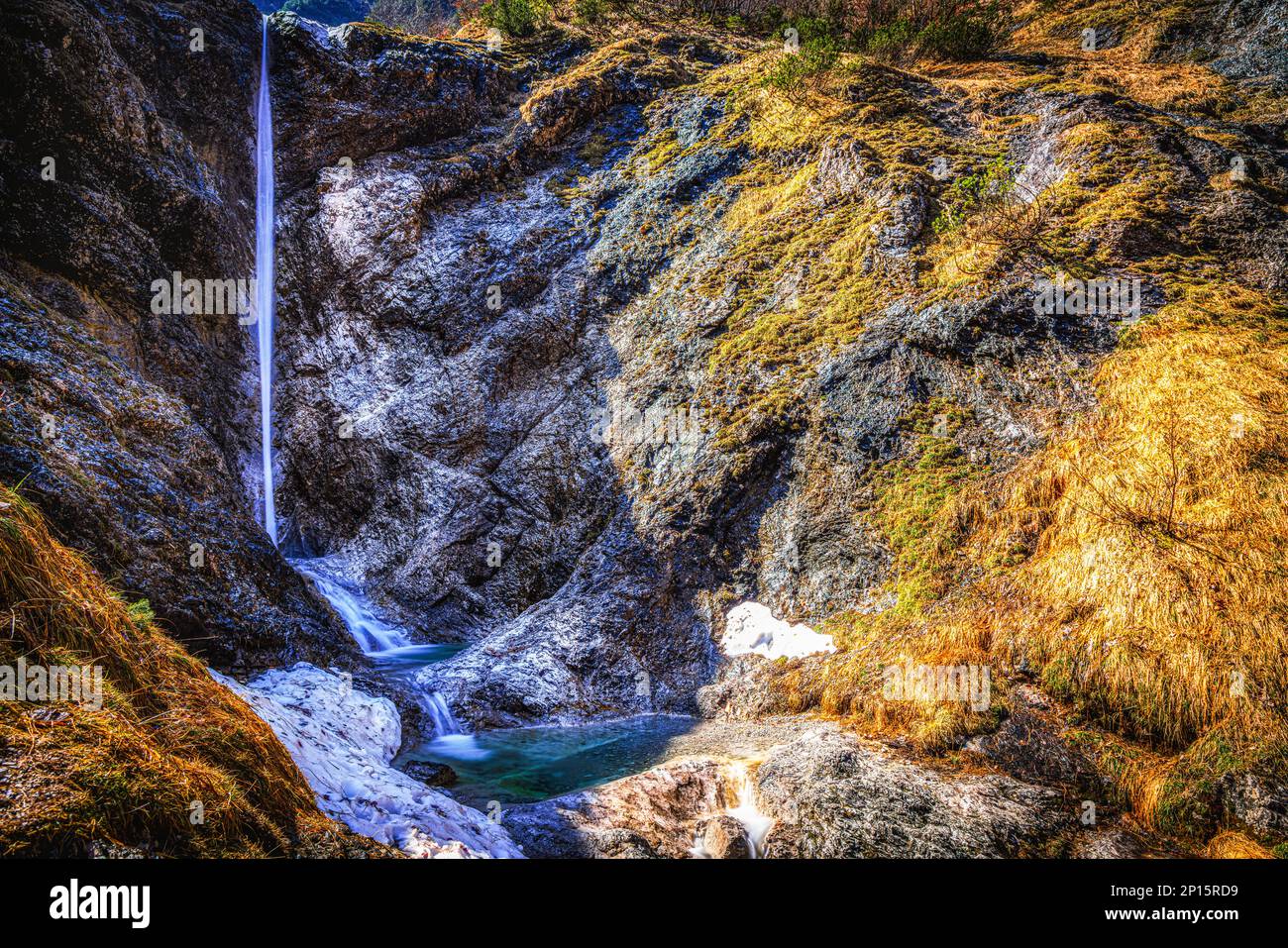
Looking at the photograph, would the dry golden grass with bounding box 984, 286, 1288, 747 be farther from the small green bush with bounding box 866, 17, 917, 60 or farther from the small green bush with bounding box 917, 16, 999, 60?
the small green bush with bounding box 866, 17, 917, 60

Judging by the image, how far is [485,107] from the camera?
62.7ft

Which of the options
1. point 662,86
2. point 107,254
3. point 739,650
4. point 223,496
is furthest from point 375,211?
point 739,650

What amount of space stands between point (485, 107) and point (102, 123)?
30.9ft

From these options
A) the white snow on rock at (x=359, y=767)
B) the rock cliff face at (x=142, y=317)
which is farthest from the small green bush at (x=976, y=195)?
the rock cliff face at (x=142, y=317)

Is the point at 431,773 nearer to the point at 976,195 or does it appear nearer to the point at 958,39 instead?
the point at 976,195

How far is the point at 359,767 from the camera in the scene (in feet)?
21.8

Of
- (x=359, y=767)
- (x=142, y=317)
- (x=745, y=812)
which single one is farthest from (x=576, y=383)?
(x=745, y=812)

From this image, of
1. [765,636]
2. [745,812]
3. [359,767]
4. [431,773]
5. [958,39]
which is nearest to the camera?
[359,767]

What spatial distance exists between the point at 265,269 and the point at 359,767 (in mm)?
14199

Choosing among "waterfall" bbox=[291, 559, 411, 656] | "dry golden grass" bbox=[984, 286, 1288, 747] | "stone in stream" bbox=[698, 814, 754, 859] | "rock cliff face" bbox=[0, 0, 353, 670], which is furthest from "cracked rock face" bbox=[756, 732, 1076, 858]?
"waterfall" bbox=[291, 559, 411, 656]

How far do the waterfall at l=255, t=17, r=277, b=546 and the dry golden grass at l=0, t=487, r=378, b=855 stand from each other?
11.8 meters

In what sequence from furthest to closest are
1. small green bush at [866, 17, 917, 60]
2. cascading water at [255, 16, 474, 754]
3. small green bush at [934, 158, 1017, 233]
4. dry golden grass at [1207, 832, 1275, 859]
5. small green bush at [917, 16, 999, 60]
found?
small green bush at [866, 17, 917, 60] < small green bush at [917, 16, 999, 60] < cascading water at [255, 16, 474, 754] < small green bush at [934, 158, 1017, 233] < dry golden grass at [1207, 832, 1275, 859]

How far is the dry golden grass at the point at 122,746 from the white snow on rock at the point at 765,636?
649cm

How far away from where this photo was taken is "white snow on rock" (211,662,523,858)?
5.47 metres
